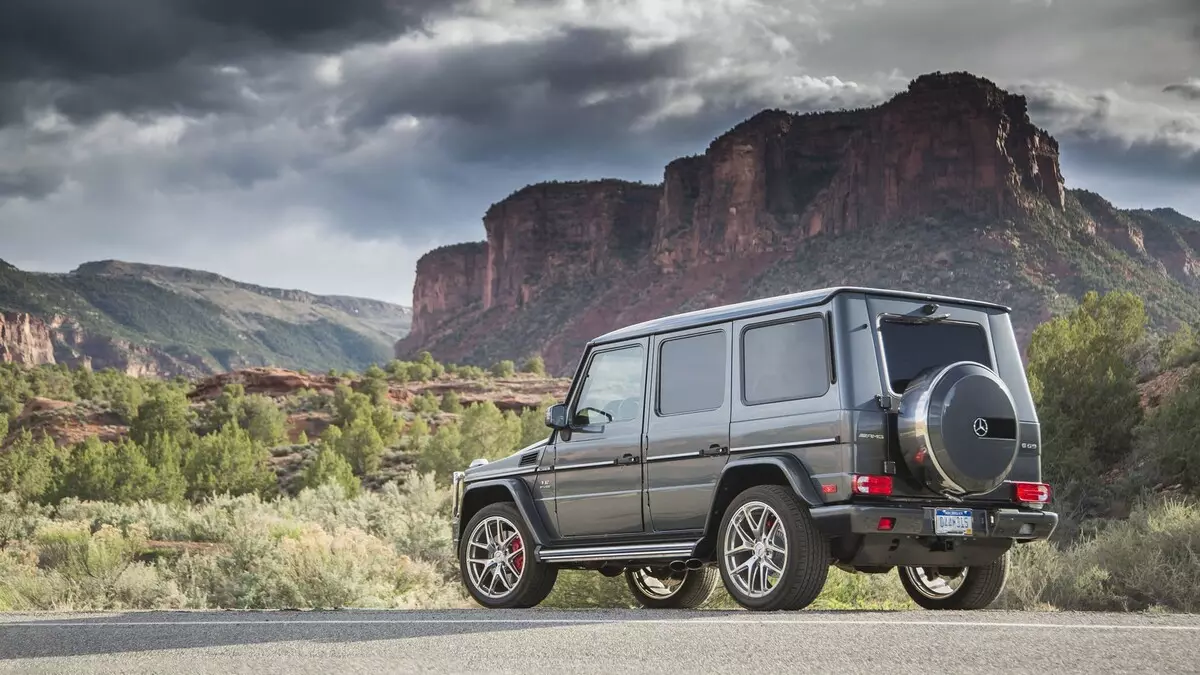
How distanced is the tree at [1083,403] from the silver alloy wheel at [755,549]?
18087mm

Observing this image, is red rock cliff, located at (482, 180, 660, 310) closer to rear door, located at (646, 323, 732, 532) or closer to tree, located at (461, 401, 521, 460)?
tree, located at (461, 401, 521, 460)

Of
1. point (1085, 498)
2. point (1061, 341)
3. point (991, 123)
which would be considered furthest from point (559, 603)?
point (991, 123)

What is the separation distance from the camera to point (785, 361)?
8.80 meters

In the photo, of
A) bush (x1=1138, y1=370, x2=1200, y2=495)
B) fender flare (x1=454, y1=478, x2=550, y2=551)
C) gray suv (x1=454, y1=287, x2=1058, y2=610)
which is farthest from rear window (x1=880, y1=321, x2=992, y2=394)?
bush (x1=1138, y1=370, x2=1200, y2=495)

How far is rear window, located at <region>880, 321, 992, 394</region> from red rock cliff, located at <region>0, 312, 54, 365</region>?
550 feet

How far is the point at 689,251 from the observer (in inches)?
5792

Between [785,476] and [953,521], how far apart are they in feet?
3.73

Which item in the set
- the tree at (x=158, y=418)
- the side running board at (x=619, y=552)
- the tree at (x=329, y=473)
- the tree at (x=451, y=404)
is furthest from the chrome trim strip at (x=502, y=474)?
the tree at (x=451, y=404)

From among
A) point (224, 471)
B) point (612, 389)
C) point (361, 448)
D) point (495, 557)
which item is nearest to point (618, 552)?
point (612, 389)

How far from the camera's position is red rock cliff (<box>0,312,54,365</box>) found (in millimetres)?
162500

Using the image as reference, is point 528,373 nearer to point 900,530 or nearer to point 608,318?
point 608,318

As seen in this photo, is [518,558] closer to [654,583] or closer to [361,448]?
[654,583]

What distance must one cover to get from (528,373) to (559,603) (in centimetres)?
9867

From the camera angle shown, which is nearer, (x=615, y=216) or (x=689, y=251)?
(x=689, y=251)
